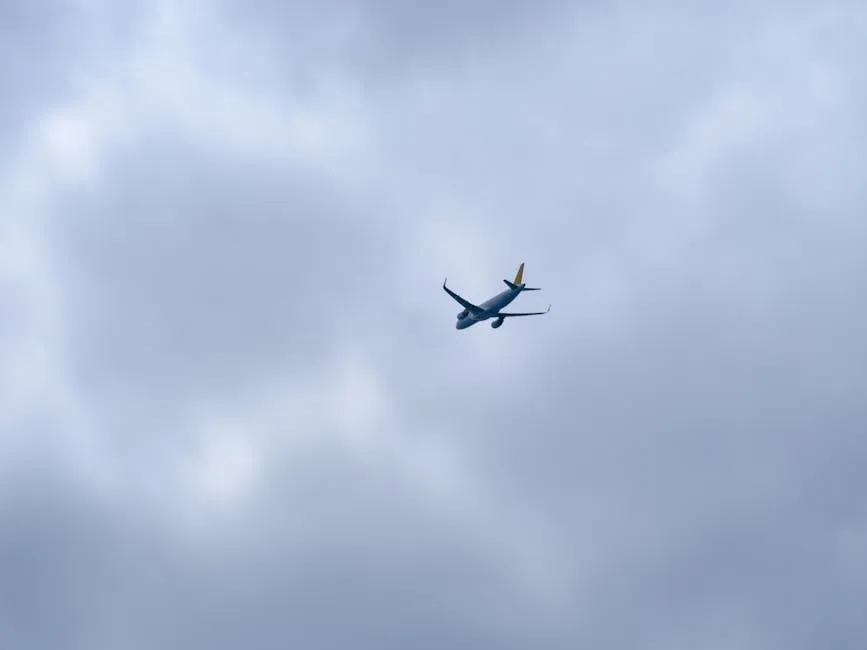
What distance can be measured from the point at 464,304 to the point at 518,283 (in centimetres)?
1093

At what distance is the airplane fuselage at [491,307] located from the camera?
190m

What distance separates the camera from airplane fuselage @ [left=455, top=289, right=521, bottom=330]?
190375 millimetres

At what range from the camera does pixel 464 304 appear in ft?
626

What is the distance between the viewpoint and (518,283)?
193750mm

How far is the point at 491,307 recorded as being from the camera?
192m
